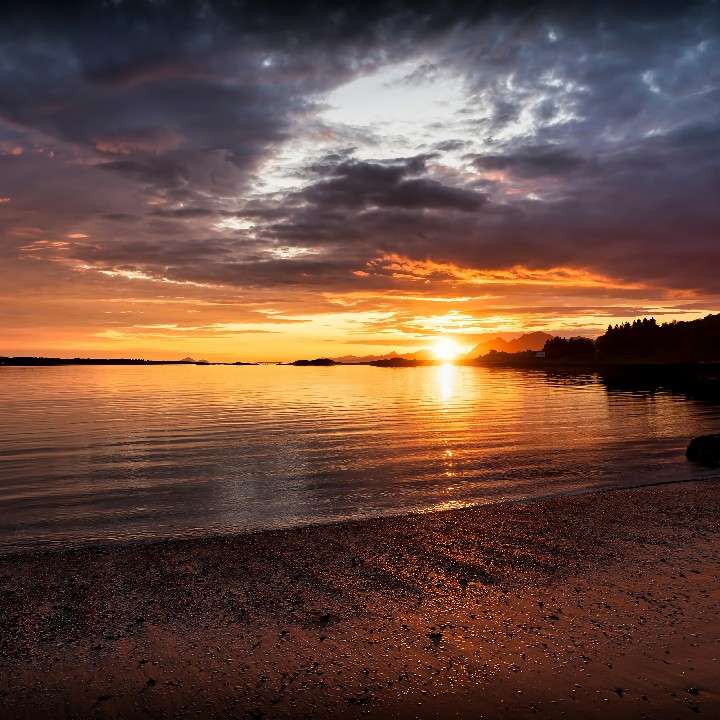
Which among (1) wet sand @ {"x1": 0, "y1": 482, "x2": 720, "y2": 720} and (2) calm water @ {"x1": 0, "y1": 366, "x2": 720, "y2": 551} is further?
(2) calm water @ {"x1": 0, "y1": 366, "x2": 720, "y2": 551}

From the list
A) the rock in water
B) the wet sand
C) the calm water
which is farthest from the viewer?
the rock in water

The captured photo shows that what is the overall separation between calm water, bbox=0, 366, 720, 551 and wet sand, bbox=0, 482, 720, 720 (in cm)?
378

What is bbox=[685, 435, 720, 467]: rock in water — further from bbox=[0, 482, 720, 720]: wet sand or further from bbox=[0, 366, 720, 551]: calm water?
bbox=[0, 482, 720, 720]: wet sand

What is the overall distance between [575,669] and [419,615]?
2.47 metres

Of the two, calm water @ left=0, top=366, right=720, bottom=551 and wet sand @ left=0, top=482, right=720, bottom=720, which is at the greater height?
wet sand @ left=0, top=482, right=720, bottom=720

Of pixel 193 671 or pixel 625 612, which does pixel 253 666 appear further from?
pixel 625 612

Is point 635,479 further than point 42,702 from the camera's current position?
Yes

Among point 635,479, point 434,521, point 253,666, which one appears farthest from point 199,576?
point 635,479

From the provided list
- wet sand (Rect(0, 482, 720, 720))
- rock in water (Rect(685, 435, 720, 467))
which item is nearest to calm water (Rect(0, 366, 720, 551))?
rock in water (Rect(685, 435, 720, 467))

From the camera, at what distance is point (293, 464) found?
2480 centimetres

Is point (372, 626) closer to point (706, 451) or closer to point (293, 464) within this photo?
point (293, 464)

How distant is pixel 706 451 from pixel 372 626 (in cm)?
2052

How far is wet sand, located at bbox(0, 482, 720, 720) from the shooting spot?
21.7 feet

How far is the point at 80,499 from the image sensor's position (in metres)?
18.3
